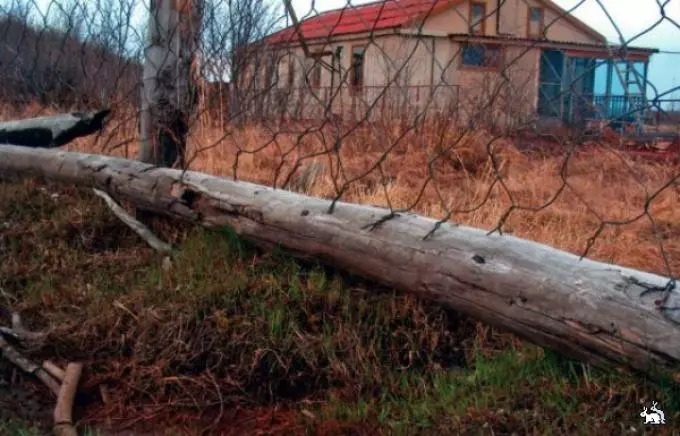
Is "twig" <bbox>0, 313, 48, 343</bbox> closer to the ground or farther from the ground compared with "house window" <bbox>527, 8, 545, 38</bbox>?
closer to the ground

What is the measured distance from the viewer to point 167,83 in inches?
111

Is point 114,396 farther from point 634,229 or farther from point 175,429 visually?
point 634,229

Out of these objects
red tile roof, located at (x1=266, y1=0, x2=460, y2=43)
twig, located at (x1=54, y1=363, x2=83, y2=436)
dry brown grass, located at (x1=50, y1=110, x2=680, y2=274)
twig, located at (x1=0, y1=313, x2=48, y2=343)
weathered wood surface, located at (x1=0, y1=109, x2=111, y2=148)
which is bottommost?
twig, located at (x1=54, y1=363, x2=83, y2=436)

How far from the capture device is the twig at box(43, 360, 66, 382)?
6.24ft

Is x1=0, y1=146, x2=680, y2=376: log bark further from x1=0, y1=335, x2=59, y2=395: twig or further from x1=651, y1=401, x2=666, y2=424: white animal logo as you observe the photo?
x1=0, y1=335, x2=59, y2=395: twig

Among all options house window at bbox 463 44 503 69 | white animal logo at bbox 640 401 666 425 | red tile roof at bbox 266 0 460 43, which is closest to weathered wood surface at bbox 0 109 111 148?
red tile roof at bbox 266 0 460 43

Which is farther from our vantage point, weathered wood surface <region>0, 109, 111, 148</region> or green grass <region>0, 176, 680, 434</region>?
weathered wood surface <region>0, 109, 111, 148</region>

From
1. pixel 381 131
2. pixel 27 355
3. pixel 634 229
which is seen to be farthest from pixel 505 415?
pixel 381 131

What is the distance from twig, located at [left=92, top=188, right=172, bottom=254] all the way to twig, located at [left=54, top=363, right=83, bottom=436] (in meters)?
0.62

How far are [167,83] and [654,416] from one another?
6.61 feet

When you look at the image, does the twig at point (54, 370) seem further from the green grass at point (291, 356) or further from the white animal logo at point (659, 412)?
the white animal logo at point (659, 412)

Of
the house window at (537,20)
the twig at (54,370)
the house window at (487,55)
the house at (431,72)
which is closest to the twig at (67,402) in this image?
the twig at (54,370)

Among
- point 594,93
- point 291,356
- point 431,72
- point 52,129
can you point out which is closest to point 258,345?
point 291,356

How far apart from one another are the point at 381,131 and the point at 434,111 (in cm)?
46
